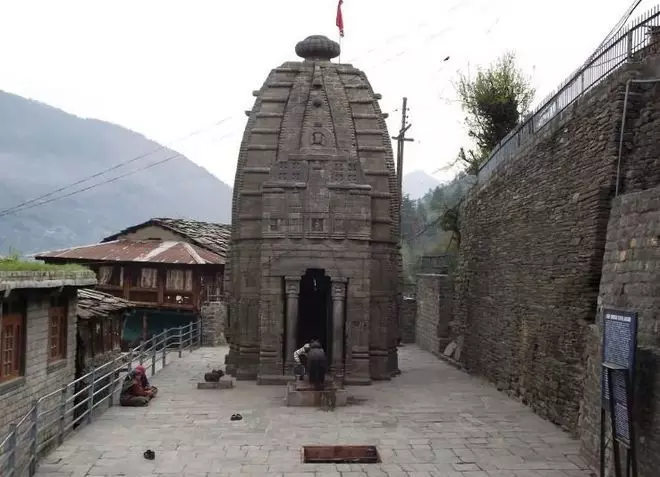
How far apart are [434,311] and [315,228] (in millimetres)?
9501

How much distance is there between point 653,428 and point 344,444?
5190 millimetres

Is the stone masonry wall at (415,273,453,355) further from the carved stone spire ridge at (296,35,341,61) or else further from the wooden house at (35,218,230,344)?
the carved stone spire ridge at (296,35,341,61)

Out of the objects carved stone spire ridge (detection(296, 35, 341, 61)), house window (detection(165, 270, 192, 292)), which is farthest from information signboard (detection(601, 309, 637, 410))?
house window (detection(165, 270, 192, 292))

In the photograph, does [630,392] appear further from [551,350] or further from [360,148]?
[360,148]

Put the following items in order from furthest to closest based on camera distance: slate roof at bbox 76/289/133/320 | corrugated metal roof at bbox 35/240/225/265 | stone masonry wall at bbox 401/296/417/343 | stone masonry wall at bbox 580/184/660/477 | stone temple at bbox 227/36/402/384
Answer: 1. stone masonry wall at bbox 401/296/417/343
2. corrugated metal roof at bbox 35/240/225/265
3. stone temple at bbox 227/36/402/384
4. slate roof at bbox 76/289/133/320
5. stone masonry wall at bbox 580/184/660/477

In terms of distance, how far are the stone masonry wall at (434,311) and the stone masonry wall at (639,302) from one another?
14058 mm

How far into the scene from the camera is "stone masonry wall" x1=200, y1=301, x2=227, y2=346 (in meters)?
28.5

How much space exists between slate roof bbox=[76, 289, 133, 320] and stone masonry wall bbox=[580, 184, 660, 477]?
11.0m

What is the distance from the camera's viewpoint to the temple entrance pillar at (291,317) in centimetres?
1827

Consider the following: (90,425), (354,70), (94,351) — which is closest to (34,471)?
(90,425)

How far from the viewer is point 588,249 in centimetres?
1205

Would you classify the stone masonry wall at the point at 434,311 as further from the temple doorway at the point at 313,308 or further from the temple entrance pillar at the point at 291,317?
the temple entrance pillar at the point at 291,317

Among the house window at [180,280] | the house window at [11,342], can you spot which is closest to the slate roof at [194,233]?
the house window at [180,280]

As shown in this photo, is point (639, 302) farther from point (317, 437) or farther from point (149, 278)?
point (149, 278)
